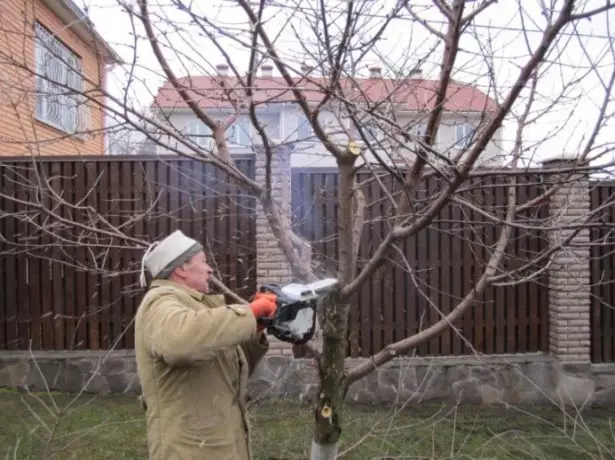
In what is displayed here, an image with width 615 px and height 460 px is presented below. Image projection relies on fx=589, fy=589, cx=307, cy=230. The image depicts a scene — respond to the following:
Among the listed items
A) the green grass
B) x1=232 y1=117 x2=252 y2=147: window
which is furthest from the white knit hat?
the green grass

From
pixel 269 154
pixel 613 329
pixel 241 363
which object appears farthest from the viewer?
pixel 613 329

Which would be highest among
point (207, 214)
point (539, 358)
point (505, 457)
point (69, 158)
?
point (69, 158)

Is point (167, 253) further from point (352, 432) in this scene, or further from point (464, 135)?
point (352, 432)

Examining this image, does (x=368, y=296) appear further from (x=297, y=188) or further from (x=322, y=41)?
(x=322, y=41)

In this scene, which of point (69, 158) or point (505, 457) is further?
point (69, 158)

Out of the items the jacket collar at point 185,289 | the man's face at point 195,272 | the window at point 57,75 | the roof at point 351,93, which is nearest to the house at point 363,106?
the roof at point 351,93

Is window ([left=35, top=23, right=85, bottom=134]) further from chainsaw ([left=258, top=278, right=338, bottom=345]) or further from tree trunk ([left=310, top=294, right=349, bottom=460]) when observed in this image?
tree trunk ([left=310, top=294, right=349, bottom=460])

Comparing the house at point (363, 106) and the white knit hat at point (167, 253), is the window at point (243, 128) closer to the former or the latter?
the house at point (363, 106)

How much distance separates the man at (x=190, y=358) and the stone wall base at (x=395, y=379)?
4.00m

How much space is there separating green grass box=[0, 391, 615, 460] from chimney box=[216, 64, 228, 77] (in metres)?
2.65

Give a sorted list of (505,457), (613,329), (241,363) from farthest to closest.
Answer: (613,329)
(505,457)
(241,363)

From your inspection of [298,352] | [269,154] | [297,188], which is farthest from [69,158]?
[269,154]

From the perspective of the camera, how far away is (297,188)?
6289mm

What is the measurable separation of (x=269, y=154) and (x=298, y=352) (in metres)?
4.12
